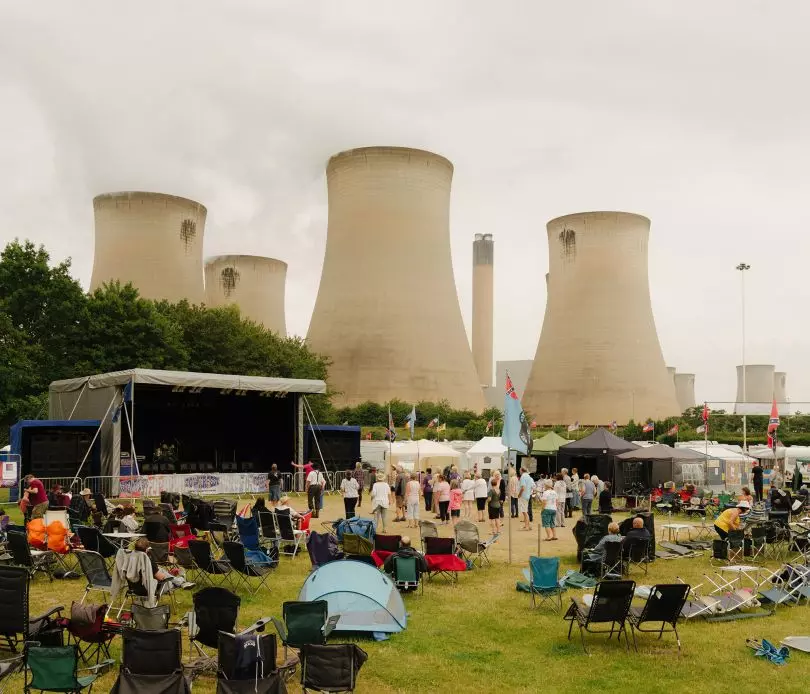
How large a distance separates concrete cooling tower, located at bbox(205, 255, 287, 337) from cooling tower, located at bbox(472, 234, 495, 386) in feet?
77.1

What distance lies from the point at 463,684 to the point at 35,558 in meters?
5.72

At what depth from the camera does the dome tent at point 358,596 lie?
771cm

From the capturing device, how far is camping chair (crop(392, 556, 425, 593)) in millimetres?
9477

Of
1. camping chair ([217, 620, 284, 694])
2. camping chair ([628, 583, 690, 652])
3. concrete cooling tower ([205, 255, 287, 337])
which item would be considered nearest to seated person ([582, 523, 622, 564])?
camping chair ([628, 583, 690, 652])

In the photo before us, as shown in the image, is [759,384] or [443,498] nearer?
[443,498]

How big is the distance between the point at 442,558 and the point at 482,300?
66312 millimetres

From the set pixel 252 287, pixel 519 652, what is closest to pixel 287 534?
pixel 519 652

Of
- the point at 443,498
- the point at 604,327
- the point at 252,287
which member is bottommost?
the point at 443,498

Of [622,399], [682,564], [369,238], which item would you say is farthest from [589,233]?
[682,564]

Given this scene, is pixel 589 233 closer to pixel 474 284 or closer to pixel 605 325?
pixel 605 325

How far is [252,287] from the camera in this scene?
56.2m

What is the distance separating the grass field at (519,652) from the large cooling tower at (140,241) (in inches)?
1298

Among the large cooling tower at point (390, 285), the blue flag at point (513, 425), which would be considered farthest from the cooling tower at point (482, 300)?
the blue flag at point (513, 425)

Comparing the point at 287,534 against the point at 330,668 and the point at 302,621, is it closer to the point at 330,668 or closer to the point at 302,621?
the point at 302,621
